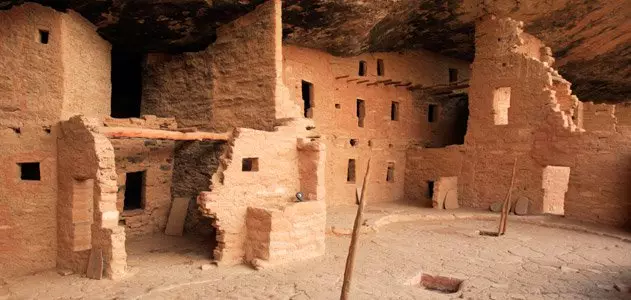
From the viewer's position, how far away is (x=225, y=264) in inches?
344

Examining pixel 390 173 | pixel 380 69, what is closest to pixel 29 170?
pixel 380 69

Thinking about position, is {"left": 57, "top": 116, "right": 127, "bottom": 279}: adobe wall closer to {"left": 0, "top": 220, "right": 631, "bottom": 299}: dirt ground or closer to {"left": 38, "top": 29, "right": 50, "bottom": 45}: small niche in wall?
{"left": 0, "top": 220, "right": 631, "bottom": 299}: dirt ground

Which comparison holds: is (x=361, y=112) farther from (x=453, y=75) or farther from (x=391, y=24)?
(x=453, y=75)

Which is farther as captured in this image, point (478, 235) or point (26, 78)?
point (478, 235)

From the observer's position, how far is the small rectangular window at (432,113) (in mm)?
19344

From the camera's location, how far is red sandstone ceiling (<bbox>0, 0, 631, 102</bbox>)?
10.5 meters

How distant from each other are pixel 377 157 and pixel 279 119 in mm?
7238

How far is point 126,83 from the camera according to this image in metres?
15.7

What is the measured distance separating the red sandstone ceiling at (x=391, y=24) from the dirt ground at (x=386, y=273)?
518cm

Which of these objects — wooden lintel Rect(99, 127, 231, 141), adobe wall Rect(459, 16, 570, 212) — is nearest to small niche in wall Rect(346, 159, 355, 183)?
adobe wall Rect(459, 16, 570, 212)

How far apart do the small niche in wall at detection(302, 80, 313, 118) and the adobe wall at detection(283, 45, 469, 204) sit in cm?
11

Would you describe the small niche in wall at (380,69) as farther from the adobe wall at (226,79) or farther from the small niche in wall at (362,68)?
the adobe wall at (226,79)

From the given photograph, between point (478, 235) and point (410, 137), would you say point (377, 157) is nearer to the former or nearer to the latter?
point (410, 137)

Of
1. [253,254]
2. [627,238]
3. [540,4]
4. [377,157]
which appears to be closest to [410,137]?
[377,157]
